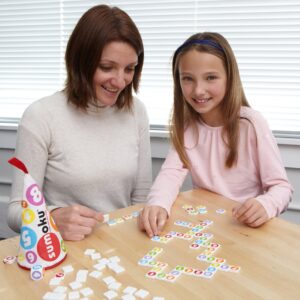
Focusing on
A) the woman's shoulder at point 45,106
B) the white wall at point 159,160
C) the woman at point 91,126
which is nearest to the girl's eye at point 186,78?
the woman at point 91,126

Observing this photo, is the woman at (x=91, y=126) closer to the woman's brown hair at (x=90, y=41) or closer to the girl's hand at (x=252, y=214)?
the woman's brown hair at (x=90, y=41)

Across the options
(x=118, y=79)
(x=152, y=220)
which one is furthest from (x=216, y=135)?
(x=152, y=220)

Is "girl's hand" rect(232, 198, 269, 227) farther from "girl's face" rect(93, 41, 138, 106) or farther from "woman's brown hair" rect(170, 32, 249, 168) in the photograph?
"girl's face" rect(93, 41, 138, 106)

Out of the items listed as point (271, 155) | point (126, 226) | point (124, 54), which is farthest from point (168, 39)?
point (126, 226)

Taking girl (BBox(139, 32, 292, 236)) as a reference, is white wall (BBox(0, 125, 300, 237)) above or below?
below

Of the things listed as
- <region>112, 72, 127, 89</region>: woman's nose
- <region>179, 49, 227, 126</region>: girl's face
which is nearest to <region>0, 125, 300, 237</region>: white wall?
<region>179, 49, 227, 126</region>: girl's face

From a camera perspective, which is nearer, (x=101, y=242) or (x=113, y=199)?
(x=101, y=242)

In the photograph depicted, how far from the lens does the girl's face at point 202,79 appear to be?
1396 millimetres

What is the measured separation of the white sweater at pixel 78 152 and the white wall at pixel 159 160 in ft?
1.61

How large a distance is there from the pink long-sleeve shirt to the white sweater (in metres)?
0.20

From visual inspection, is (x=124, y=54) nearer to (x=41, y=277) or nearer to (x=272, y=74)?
(x=41, y=277)

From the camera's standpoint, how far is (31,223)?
83cm

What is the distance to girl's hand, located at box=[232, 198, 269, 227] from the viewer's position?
107 centimetres

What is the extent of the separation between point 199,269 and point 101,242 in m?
0.29
